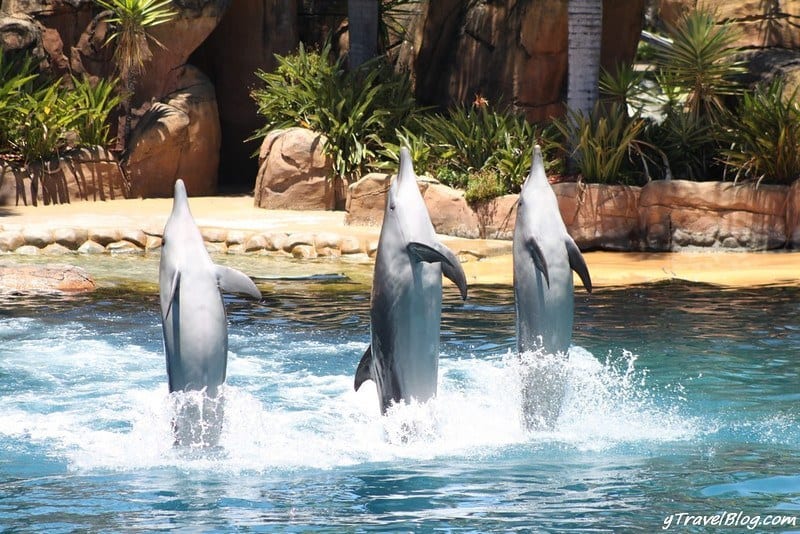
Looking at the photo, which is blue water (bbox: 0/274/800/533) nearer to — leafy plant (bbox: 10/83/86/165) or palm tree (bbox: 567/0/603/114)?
palm tree (bbox: 567/0/603/114)

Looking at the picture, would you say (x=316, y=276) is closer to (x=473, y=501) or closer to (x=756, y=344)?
(x=756, y=344)

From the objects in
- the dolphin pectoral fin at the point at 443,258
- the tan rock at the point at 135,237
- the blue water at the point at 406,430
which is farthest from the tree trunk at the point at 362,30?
the dolphin pectoral fin at the point at 443,258

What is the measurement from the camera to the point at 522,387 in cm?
645

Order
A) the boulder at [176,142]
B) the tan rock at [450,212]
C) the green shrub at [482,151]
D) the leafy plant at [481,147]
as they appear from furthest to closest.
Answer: the boulder at [176,142] < the leafy plant at [481,147] < the green shrub at [482,151] < the tan rock at [450,212]

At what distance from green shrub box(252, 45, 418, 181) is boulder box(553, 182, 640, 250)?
132 inches

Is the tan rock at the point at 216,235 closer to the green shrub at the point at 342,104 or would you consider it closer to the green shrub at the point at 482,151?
the green shrub at the point at 342,104

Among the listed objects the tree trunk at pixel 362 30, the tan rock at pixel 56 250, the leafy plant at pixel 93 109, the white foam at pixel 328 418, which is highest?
the tree trunk at pixel 362 30

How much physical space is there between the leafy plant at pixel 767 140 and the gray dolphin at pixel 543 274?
775cm

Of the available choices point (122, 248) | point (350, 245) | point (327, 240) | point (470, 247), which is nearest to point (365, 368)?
point (470, 247)

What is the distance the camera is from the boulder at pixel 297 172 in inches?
639

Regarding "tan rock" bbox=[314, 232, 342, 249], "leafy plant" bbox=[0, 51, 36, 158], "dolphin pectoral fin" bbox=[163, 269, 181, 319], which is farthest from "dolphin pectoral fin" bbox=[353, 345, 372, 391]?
"leafy plant" bbox=[0, 51, 36, 158]

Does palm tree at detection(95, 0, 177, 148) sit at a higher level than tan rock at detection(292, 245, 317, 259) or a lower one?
higher

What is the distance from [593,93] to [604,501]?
10105 mm

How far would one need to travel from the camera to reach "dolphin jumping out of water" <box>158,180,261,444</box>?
5.66 metres
